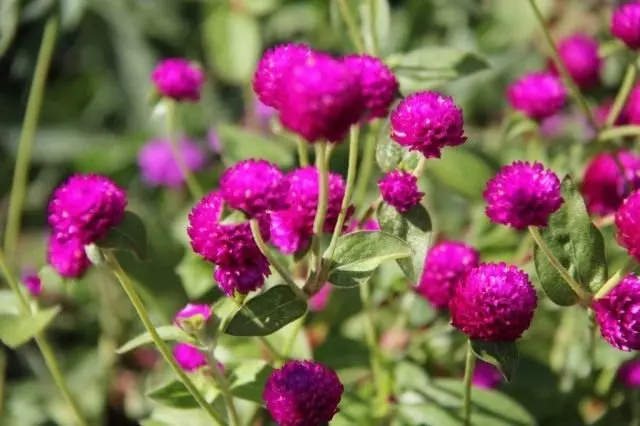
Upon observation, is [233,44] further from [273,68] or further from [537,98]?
[273,68]

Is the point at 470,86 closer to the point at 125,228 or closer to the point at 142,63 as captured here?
the point at 142,63

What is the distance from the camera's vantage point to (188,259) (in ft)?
4.80

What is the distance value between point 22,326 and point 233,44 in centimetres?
105

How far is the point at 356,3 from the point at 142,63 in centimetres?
91

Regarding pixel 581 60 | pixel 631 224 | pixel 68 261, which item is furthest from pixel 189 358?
pixel 581 60

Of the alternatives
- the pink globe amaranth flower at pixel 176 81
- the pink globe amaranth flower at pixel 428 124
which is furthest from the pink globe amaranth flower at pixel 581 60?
the pink globe amaranth flower at pixel 428 124

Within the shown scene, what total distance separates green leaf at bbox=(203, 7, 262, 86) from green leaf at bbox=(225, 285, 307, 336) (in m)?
1.15

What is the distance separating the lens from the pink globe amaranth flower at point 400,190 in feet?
3.37

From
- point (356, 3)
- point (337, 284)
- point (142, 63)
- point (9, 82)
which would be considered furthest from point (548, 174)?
point (9, 82)

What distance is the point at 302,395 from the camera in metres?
0.92

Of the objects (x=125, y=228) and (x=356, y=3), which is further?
(x=356, y=3)

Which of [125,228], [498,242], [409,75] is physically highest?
[125,228]

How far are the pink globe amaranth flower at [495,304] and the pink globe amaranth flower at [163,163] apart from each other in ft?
4.01

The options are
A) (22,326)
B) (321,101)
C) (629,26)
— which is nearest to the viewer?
(321,101)
